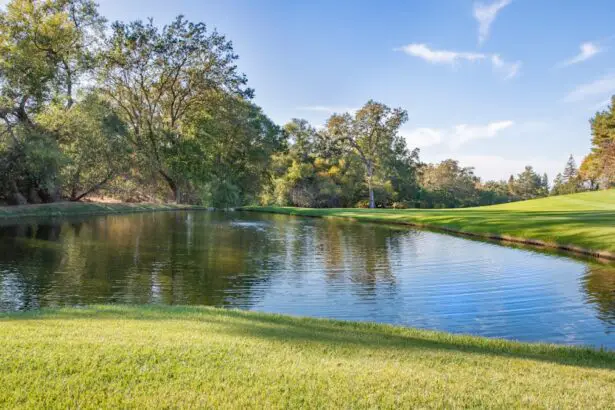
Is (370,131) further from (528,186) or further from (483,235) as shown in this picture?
(528,186)

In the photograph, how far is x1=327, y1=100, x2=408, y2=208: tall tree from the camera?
61531 millimetres

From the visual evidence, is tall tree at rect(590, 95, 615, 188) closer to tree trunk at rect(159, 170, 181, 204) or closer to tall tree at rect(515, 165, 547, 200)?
tall tree at rect(515, 165, 547, 200)

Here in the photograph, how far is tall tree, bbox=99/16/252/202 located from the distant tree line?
14cm

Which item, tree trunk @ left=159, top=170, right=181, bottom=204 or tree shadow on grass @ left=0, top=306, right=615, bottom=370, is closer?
tree shadow on grass @ left=0, top=306, right=615, bottom=370

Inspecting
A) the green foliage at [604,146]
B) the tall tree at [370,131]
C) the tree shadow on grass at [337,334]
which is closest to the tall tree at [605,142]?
the green foliage at [604,146]

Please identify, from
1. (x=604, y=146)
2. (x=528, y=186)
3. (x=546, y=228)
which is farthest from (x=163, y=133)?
(x=528, y=186)

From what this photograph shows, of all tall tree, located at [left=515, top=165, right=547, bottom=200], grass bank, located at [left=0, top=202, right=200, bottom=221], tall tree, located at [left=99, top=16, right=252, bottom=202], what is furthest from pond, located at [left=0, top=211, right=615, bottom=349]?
tall tree, located at [left=515, top=165, right=547, bottom=200]

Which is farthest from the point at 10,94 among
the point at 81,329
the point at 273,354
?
the point at 273,354

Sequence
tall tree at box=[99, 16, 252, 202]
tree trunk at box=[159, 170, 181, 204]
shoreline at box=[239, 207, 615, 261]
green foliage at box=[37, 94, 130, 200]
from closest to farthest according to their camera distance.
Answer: shoreline at box=[239, 207, 615, 261], green foliage at box=[37, 94, 130, 200], tall tree at box=[99, 16, 252, 202], tree trunk at box=[159, 170, 181, 204]

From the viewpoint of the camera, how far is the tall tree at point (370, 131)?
6153 centimetres

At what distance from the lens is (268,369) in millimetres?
4629

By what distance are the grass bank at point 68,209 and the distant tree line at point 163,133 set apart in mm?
1839

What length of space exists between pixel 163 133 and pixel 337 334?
4612 centimetres

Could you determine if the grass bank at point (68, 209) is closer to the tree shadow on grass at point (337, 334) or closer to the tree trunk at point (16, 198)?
the tree trunk at point (16, 198)
